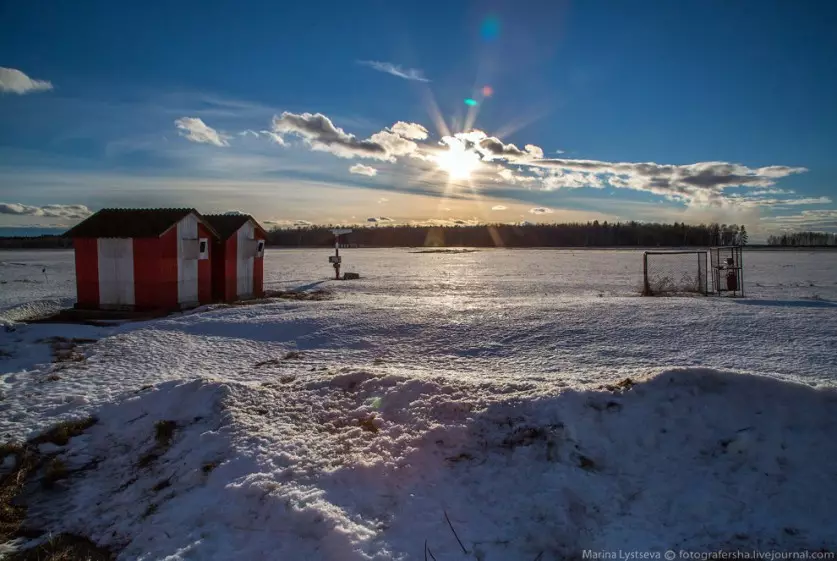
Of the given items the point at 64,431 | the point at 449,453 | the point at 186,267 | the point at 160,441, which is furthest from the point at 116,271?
the point at 449,453

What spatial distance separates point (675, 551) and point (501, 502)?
164 cm

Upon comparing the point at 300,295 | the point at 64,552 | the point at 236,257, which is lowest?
the point at 64,552

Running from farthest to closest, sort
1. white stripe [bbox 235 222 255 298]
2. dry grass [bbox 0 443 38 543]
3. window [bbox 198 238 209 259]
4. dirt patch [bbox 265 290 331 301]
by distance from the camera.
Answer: white stripe [bbox 235 222 255 298], dirt patch [bbox 265 290 331 301], window [bbox 198 238 209 259], dry grass [bbox 0 443 38 543]

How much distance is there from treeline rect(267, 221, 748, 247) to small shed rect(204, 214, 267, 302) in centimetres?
7292

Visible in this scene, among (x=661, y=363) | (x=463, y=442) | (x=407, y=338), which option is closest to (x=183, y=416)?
(x=463, y=442)

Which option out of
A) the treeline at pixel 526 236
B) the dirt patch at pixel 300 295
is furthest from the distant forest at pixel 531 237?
the dirt patch at pixel 300 295

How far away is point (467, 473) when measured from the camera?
5320 mm

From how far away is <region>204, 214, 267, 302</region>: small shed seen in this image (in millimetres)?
19109

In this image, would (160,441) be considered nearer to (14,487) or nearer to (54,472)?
(54,472)

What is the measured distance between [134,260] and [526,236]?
329 feet

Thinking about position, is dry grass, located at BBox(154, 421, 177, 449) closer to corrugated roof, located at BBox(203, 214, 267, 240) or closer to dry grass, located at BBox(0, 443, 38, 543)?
dry grass, located at BBox(0, 443, 38, 543)

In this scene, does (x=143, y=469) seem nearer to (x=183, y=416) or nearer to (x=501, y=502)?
(x=183, y=416)

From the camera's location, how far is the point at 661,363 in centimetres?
856

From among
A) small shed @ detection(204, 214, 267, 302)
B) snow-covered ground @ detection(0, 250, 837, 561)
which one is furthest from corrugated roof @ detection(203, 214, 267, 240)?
snow-covered ground @ detection(0, 250, 837, 561)
